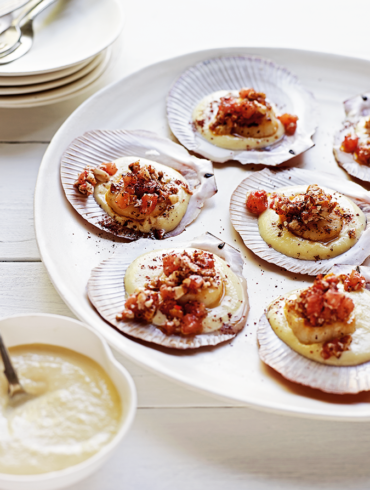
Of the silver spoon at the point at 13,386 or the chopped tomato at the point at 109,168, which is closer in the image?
the silver spoon at the point at 13,386

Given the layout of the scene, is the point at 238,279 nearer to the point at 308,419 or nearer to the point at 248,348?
the point at 248,348

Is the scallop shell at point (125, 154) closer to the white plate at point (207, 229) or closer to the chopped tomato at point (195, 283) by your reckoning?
the white plate at point (207, 229)

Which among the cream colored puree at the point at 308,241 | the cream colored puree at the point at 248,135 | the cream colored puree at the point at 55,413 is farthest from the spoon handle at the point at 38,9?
the cream colored puree at the point at 55,413

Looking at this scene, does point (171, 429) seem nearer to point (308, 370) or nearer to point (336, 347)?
point (308, 370)

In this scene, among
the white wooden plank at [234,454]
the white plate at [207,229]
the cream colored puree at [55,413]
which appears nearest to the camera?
the cream colored puree at [55,413]

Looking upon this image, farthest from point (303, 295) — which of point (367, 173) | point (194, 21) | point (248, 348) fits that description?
point (194, 21)

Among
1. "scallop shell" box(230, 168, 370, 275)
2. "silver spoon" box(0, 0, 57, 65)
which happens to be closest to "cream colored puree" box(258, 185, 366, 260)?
"scallop shell" box(230, 168, 370, 275)

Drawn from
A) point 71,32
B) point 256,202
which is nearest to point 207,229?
point 256,202

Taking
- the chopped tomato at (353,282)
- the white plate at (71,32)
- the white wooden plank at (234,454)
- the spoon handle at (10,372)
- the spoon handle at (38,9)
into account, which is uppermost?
the spoon handle at (38,9)
